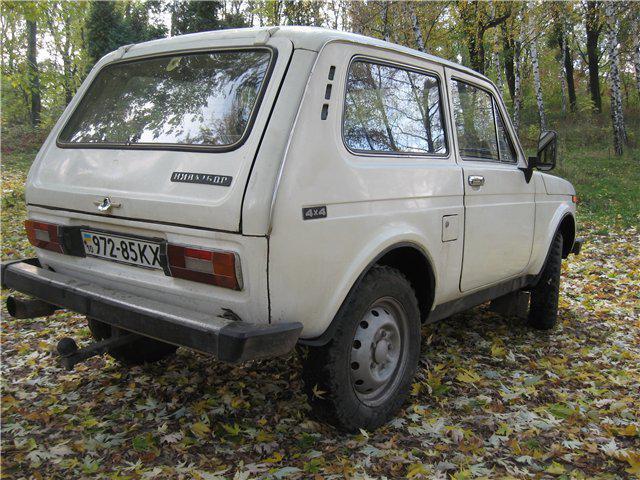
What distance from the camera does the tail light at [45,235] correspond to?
302cm

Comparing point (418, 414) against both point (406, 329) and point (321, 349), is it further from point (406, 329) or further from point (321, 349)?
point (321, 349)

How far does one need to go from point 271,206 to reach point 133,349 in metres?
2.06

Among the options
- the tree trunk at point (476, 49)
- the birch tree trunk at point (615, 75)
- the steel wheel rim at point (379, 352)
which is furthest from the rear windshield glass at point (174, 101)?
the birch tree trunk at point (615, 75)

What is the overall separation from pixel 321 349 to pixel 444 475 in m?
0.86

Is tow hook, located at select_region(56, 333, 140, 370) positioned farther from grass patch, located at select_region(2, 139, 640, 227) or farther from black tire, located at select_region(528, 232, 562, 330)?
grass patch, located at select_region(2, 139, 640, 227)

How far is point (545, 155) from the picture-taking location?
Answer: 4098mm

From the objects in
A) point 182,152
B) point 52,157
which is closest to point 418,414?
point 182,152

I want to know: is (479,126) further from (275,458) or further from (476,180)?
(275,458)

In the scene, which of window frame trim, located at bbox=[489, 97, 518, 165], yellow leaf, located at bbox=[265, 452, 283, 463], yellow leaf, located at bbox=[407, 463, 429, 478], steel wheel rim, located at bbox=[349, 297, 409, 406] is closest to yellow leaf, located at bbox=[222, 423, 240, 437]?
yellow leaf, located at bbox=[265, 452, 283, 463]

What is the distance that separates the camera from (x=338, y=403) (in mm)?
2707

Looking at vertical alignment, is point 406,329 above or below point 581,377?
above

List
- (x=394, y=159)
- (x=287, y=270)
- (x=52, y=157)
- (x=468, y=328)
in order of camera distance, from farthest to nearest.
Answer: (x=468, y=328) < (x=52, y=157) < (x=394, y=159) < (x=287, y=270)

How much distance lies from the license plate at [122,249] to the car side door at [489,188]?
1954 mm

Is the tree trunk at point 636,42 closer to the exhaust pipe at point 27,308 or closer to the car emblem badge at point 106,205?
the car emblem badge at point 106,205
